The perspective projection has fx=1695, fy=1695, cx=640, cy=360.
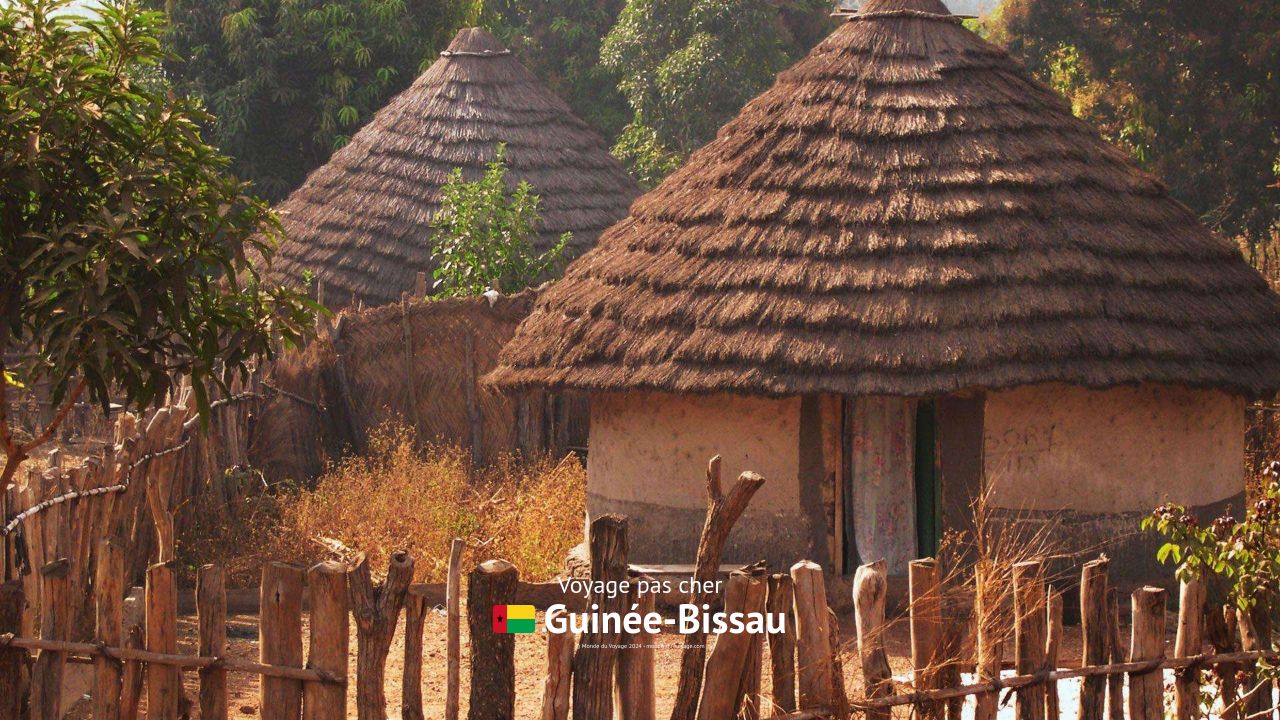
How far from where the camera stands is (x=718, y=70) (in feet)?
67.7

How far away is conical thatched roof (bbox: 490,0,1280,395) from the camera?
8.86 m

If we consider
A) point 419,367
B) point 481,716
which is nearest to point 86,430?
point 419,367

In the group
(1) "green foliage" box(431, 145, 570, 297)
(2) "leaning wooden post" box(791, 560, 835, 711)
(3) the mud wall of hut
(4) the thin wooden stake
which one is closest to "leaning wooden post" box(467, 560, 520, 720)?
(2) "leaning wooden post" box(791, 560, 835, 711)

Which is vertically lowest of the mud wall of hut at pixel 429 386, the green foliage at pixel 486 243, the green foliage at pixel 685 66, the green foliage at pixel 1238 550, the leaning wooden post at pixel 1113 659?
the leaning wooden post at pixel 1113 659

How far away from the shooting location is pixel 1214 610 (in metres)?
5.94

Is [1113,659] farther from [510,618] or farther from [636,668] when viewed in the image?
[510,618]

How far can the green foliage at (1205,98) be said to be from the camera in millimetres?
17031

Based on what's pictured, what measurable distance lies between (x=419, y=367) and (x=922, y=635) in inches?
308

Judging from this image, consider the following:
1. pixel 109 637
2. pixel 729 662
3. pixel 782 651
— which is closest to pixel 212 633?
pixel 109 637

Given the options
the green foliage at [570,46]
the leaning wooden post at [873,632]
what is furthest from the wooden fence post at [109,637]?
the green foliage at [570,46]

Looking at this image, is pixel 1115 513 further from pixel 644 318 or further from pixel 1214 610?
pixel 1214 610

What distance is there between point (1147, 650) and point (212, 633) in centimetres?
306

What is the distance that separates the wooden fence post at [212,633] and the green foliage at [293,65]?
14.0m

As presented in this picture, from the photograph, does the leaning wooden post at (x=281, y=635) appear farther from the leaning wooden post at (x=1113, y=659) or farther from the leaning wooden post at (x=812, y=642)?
the leaning wooden post at (x=1113, y=659)
